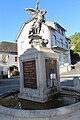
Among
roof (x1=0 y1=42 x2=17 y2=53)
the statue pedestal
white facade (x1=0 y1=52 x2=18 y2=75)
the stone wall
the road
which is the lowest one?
the road

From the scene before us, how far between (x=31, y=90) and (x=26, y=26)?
1105 inches

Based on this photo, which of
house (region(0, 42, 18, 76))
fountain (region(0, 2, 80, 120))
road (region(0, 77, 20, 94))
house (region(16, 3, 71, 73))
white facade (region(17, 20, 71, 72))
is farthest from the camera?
house (region(0, 42, 18, 76))

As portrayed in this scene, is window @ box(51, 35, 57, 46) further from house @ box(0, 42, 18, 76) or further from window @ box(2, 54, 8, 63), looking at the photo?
window @ box(2, 54, 8, 63)

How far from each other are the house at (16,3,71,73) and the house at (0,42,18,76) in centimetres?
226

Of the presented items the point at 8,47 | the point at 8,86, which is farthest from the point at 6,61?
the point at 8,86

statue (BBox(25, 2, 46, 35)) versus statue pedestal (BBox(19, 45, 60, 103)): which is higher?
statue (BBox(25, 2, 46, 35))

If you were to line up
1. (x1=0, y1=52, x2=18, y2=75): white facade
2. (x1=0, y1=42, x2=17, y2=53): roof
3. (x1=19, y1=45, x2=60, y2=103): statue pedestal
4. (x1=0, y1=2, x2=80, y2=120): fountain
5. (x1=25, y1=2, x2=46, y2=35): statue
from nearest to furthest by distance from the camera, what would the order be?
(x1=0, y1=2, x2=80, y2=120): fountain, (x1=19, y1=45, x2=60, y2=103): statue pedestal, (x1=25, y1=2, x2=46, y2=35): statue, (x1=0, y1=52, x2=18, y2=75): white facade, (x1=0, y1=42, x2=17, y2=53): roof

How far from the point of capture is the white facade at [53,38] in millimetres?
30469

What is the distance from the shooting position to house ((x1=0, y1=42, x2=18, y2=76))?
3375 centimetres

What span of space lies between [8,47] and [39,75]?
3009 centimetres

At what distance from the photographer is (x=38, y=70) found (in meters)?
6.48

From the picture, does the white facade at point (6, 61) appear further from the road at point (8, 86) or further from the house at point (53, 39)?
the road at point (8, 86)

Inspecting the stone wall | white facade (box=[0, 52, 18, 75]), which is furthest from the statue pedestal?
white facade (box=[0, 52, 18, 75])

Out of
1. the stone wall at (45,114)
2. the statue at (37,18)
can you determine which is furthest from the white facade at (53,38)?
the stone wall at (45,114)
